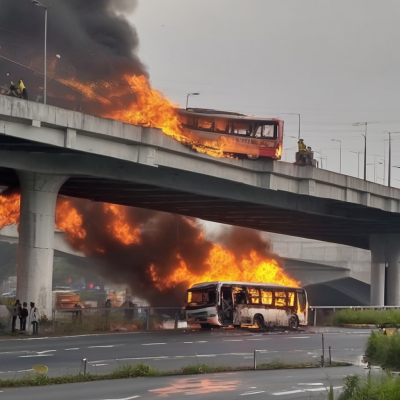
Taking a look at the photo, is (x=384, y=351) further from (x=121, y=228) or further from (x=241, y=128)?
(x=121, y=228)

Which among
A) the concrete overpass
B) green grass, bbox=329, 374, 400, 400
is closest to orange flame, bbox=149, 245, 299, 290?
the concrete overpass

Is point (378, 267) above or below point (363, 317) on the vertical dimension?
above

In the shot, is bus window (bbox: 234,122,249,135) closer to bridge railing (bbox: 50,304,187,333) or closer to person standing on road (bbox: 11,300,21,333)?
bridge railing (bbox: 50,304,187,333)

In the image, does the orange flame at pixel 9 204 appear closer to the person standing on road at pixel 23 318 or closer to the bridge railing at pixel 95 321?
the bridge railing at pixel 95 321

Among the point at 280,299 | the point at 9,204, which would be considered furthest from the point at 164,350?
the point at 9,204

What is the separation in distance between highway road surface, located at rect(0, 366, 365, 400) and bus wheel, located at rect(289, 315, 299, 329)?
71.5 ft

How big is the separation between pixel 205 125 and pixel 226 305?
10.2 meters

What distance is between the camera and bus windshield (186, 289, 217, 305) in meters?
37.8

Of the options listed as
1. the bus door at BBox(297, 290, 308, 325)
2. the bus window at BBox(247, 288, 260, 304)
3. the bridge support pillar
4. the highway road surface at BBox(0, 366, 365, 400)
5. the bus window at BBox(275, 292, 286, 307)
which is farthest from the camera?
the bridge support pillar

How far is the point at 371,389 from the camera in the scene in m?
13.1

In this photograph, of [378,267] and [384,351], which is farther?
[378,267]

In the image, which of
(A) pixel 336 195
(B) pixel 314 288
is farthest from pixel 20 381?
(B) pixel 314 288

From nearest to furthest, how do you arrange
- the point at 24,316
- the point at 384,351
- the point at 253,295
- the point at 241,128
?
the point at 384,351 → the point at 24,316 → the point at 253,295 → the point at 241,128

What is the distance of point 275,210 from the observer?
50625 millimetres
